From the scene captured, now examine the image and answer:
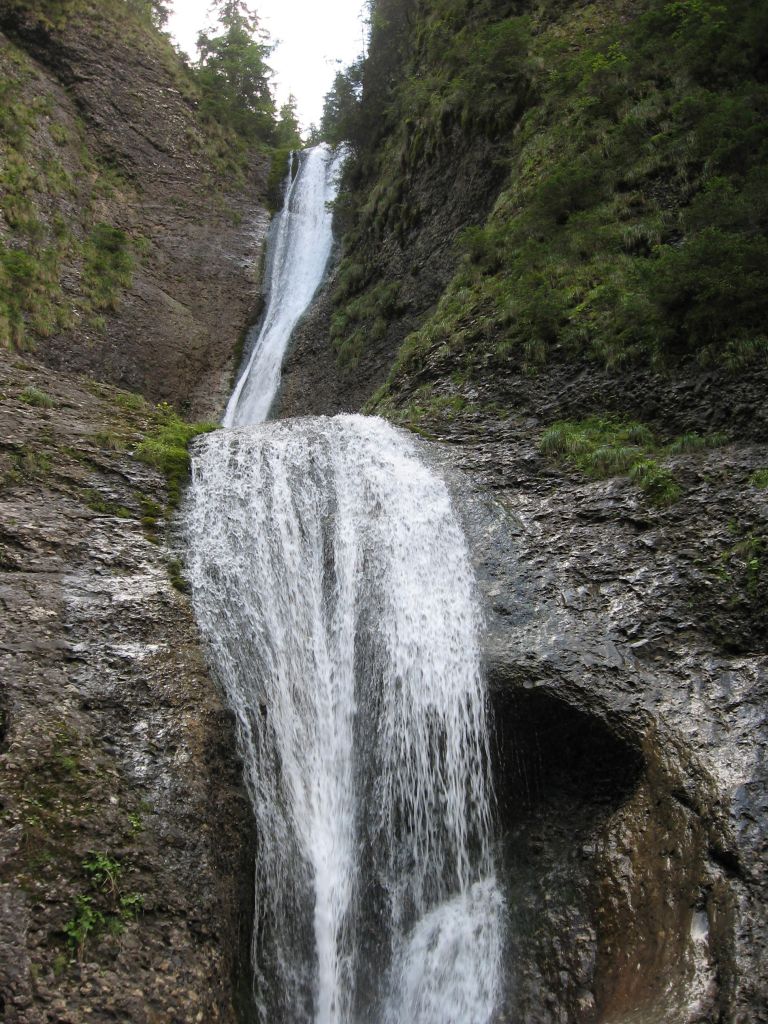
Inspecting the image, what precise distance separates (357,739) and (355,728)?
0.37 feet

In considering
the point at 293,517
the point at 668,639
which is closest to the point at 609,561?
the point at 668,639

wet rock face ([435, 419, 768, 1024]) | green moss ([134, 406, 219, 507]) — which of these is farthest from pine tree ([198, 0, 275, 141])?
wet rock face ([435, 419, 768, 1024])

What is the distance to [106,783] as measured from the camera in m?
5.73

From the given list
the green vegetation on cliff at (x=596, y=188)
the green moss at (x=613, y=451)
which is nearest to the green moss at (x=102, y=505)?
the green moss at (x=613, y=451)

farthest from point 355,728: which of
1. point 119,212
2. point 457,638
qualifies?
point 119,212

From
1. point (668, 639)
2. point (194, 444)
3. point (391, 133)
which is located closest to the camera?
point (668, 639)

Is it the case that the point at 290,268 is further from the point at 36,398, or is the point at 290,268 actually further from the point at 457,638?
the point at 457,638

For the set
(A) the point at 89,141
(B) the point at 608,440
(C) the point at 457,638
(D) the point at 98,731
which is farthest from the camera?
(A) the point at 89,141

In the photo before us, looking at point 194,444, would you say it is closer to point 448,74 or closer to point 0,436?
point 0,436

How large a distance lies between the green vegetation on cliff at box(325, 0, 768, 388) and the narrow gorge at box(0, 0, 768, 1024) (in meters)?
0.08

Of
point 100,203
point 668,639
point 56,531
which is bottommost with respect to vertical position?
point 56,531

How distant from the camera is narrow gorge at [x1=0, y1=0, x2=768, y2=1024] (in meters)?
5.32

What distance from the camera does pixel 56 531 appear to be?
24.6ft

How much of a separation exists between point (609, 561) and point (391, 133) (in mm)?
18424
